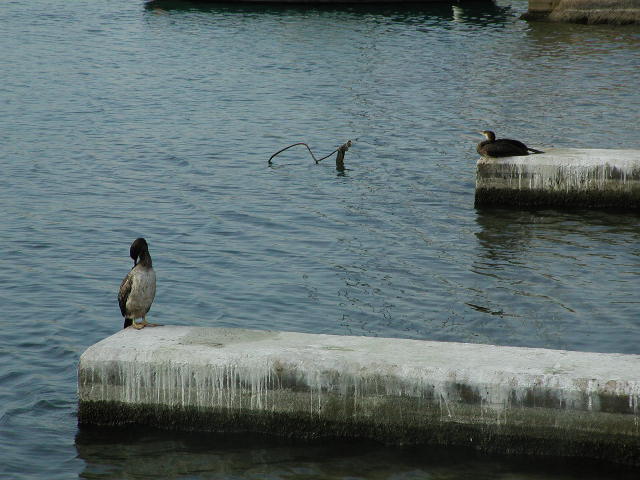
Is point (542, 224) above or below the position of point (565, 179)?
below

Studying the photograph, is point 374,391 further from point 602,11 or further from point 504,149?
point 602,11

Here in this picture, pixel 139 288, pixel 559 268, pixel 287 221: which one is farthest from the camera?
pixel 287 221

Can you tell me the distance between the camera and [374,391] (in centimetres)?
835

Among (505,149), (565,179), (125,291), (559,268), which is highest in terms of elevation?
(505,149)

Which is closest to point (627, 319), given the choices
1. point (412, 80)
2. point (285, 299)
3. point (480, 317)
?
point (480, 317)

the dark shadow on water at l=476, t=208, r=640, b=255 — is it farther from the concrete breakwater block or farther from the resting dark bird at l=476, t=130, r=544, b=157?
the resting dark bird at l=476, t=130, r=544, b=157

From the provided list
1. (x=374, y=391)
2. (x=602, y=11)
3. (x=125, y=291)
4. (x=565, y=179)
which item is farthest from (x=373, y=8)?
(x=374, y=391)

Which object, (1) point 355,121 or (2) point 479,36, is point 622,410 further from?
(2) point 479,36

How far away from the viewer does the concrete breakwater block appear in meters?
15.7

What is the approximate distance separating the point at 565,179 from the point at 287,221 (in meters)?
4.26

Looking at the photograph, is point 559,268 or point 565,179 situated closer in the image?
point 559,268

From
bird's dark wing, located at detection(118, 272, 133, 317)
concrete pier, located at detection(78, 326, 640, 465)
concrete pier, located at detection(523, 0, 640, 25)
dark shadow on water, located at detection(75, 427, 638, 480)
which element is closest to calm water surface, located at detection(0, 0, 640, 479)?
dark shadow on water, located at detection(75, 427, 638, 480)

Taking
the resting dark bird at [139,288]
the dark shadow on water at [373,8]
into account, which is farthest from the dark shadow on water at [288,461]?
the dark shadow on water at [373,8]

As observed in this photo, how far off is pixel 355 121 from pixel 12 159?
8025 millimetres
